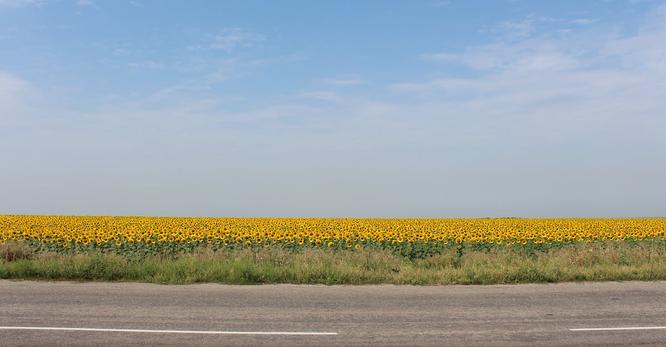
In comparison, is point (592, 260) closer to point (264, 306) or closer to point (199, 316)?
point (264, 306)

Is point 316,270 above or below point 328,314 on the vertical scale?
above

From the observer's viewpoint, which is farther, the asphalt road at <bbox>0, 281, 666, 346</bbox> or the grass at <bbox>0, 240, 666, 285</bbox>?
the grass at <bbox>0, 240, 666, 285</bbox>

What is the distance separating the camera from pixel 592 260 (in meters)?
16.4

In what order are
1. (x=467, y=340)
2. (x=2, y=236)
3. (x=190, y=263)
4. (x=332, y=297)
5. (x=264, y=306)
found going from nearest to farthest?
(x=467, y=340)
(x=264, y=306)
(x=332, y=297)
(x=190, y=263)
(x=2, y=236)

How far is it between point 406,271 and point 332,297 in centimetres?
329

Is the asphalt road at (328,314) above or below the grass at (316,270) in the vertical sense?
below

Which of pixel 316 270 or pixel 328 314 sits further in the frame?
pixel 316 270

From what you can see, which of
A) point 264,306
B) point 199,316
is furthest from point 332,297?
point 199,316

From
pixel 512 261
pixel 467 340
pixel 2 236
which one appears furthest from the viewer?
pixel 2 236

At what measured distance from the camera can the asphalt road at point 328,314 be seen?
26.5 feet

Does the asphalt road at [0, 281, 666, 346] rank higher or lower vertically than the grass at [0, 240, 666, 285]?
lower

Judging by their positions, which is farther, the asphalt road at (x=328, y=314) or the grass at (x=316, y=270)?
the grass at (x=316, y=270)

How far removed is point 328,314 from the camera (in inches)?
380

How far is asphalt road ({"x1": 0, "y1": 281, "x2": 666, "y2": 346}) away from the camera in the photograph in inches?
317
